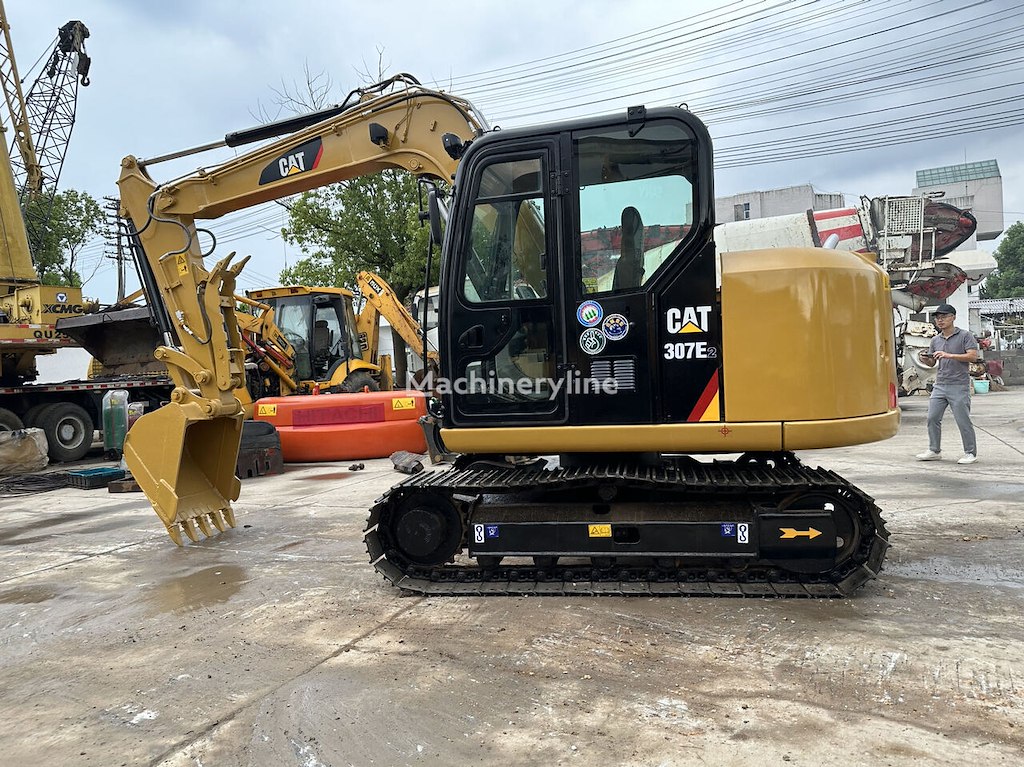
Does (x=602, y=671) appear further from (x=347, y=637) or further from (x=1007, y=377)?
→ (x=1007, y=377)

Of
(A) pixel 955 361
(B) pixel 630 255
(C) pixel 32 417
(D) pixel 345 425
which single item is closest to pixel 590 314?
(B) pixel 630 255

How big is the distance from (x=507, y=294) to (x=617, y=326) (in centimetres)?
65

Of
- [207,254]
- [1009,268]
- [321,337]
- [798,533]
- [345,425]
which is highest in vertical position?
[1009,268]

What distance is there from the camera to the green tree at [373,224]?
746 inches

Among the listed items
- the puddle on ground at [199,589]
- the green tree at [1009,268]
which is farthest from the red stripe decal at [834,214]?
the green tree at [1009,268]

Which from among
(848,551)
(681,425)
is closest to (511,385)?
(681,425)

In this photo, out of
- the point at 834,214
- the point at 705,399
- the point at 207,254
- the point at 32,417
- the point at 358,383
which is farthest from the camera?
the point at 834,214

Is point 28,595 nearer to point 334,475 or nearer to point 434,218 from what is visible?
point 434,218

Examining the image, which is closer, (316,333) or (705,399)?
(705,399)

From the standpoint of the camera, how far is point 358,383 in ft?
43.5

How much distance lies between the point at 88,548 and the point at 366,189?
1442 centimetres

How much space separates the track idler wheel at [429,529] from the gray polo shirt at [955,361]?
609 centimetres

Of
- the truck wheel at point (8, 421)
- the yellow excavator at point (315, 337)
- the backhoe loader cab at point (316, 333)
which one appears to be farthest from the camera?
the backhoe loader cab at point (316, 333)

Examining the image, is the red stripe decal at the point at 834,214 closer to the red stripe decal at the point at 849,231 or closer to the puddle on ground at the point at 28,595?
the red stripe decal at the point at 849,231
